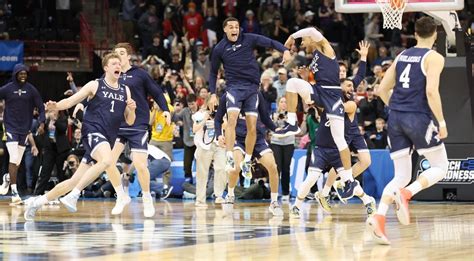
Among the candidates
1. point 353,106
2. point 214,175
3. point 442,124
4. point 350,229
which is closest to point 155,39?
point 214,175

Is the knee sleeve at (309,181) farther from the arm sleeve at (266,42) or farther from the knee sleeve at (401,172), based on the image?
the knee sleeve at (401,172)

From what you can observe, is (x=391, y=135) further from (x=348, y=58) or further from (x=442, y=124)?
(x=348, y=58)

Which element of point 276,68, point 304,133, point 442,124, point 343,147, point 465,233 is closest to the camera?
point 442,124

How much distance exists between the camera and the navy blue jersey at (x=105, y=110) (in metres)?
15.6

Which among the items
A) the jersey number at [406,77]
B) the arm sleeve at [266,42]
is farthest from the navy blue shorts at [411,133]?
the arm sleeve at [266,42]

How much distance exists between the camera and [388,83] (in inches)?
483

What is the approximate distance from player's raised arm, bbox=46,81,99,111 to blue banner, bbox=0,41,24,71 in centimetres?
1523

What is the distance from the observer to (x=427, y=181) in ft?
39.4

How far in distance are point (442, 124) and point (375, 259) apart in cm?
211

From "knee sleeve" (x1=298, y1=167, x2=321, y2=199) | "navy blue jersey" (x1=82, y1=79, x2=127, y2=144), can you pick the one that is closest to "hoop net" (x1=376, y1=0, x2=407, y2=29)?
"knee sleeve" (x1=298, y1=167, x2=321, y2=199)

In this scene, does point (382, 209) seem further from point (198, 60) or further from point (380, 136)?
point (198, 60)

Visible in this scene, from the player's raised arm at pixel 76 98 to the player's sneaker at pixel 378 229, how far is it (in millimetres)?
5239

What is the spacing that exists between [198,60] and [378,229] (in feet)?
58.7

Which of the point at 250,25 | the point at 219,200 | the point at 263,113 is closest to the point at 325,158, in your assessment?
the point at 263,113
